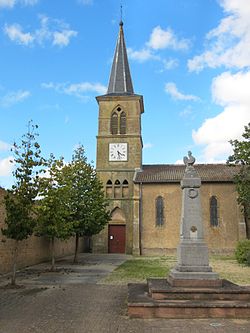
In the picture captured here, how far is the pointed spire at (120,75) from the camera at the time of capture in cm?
3684

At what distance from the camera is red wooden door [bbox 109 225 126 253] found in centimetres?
3272

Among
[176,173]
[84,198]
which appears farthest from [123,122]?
[84,198]

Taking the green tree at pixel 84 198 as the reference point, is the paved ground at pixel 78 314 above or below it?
below

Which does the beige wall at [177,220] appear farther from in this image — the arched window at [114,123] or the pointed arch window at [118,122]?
the arched window at [114,123]

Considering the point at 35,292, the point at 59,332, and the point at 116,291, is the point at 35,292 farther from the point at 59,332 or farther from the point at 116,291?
the point at 59,332

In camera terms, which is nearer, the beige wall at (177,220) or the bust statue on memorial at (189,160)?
the bust statue on memorial at (189,160)

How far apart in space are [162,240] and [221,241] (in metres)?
5.21

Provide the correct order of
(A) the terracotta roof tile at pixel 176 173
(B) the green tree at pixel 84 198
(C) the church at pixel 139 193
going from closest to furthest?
(B) the green tree at pixel 84 198 → (C) the church at pixel 139 193 → (A) the terracotta roof tile at pixel 176 173

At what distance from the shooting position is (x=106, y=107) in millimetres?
36031

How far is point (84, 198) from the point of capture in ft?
71.4

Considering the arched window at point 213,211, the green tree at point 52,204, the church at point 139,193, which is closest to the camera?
the green tree at point 52,204

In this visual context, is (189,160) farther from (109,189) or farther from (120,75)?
(120,75)

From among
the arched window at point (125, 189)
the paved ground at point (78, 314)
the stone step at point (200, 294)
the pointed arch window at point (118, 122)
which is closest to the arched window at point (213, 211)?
the arched window at point (125, 189)

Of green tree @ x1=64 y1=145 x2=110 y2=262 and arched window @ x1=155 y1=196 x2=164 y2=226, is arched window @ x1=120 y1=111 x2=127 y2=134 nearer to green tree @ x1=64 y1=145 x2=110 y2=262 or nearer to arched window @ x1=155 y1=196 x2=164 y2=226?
arched window @ x1=155 y1=196 x2=164 y2=226
